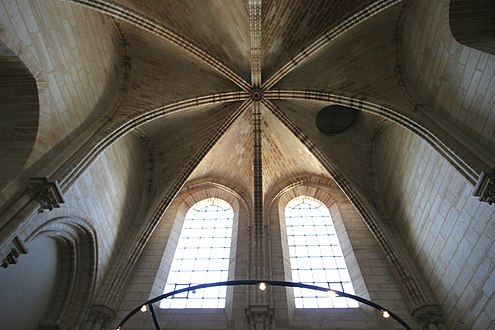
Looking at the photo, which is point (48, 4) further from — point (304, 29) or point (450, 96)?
point (450, 96)

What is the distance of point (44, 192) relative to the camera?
692 centimetres

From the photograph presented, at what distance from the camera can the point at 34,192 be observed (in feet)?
22.5

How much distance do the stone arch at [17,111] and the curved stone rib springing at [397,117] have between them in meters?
6.67

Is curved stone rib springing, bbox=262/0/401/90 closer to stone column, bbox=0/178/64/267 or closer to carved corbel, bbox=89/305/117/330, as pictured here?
stone column, bbox=0/178/64/267

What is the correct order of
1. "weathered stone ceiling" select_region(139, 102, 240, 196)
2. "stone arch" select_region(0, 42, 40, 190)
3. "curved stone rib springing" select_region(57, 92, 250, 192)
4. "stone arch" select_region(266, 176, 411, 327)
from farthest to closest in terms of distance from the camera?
"weathered stone ceiling" select_region(139, 102, 240, 196)
"stone arch" select_region(266, 176, 411, 327)
"curved stone rib springing" select_region(57, 92, 250, 192)
"stone arch" select_region(0, 42, 40, 190)

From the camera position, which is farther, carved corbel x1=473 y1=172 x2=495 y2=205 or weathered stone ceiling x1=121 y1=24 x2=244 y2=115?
weathered stone ceiling x1=121 y1=24 x2=244 y2=115

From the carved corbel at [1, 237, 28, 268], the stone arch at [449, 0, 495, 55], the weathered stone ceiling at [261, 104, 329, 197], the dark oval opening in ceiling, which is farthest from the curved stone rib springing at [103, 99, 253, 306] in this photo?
the stone arch at [449, 0, 495, 55]

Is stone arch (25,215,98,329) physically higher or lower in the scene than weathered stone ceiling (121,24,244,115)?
lower

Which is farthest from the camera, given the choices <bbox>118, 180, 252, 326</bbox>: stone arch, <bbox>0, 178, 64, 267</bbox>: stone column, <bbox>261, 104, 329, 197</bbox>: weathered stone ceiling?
<bbox>261, 104, 329, 197</bbox>: weathered stone ceiling

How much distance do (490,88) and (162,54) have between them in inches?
321

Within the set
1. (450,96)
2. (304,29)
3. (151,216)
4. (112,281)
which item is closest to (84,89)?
(151,216)

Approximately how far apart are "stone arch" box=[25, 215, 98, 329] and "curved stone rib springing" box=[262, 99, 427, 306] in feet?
21.1

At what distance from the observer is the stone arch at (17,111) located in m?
7.17

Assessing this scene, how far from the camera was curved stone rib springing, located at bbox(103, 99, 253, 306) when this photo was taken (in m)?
9.56
